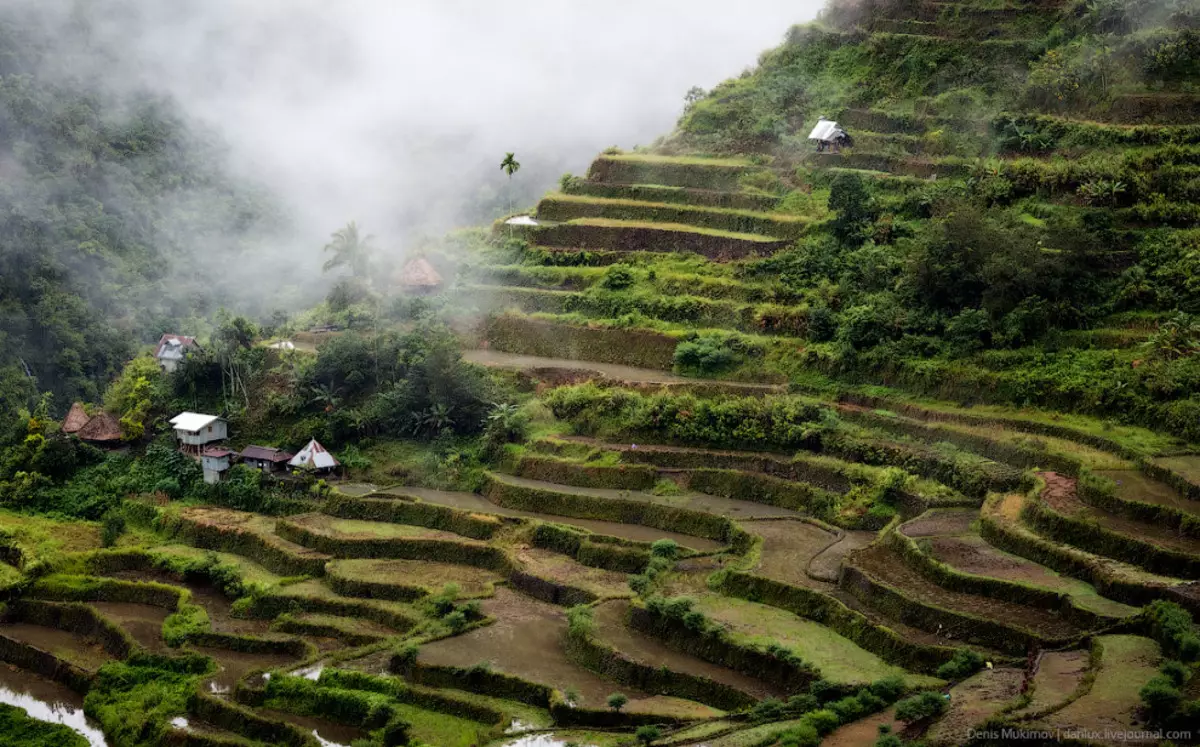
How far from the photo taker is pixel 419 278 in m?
42.6

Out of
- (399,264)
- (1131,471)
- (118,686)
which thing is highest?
(399,264)

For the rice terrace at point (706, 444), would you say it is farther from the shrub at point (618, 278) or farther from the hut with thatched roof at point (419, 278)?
the hut with thatched roof at point (419, 278)

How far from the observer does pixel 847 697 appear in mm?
23031

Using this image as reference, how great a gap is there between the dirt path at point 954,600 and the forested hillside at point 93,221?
1059 inches

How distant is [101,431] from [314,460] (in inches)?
292

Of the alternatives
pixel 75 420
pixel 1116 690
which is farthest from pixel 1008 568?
pixel 75 420

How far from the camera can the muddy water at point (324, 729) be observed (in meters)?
25.7

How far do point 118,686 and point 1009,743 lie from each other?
16.6 meters

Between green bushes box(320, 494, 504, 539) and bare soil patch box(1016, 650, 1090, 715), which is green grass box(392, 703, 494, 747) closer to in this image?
green bushes box(320, 494, 504, 539)

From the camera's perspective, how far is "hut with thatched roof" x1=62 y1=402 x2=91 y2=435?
1602 inches

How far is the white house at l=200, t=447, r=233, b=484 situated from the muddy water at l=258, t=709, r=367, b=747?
11.8 m

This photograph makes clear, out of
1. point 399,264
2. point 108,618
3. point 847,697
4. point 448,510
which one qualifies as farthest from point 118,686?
point 399,264

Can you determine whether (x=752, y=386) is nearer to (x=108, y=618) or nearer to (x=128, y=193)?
(x=108, y=618)

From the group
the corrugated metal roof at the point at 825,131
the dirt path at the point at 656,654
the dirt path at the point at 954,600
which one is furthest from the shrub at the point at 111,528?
the corrugated metal roof at the point at 825,131
